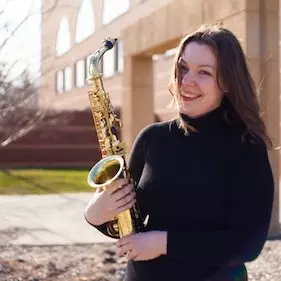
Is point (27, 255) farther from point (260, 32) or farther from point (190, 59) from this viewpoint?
point (190, 59)

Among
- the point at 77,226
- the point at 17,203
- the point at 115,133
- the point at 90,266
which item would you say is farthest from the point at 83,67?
the point at 115,133

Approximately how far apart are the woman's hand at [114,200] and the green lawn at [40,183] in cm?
1403

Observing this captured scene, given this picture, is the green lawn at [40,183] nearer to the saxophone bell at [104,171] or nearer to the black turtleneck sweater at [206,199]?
the saxophone bell at [104,171]

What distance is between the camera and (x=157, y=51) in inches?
538

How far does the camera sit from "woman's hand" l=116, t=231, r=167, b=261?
2.31m

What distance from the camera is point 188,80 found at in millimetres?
2385

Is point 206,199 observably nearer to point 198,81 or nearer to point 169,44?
point 198,81

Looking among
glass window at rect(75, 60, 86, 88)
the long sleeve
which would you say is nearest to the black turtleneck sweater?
the long sleeve

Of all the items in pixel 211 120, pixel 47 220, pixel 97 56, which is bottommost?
pixel 47 220

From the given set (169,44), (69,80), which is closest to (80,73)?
(69,80)

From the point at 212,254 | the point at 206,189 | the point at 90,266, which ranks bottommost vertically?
the point at 90,266

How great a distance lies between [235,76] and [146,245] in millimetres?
608

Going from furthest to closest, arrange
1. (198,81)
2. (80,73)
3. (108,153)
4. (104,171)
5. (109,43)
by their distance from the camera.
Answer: (80,73)
(109,43)
(108,153)
(104,171)
(198,81)

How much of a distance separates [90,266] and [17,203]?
264 inches
